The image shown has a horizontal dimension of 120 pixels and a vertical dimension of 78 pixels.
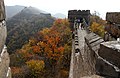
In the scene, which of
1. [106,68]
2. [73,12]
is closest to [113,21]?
[106,68]

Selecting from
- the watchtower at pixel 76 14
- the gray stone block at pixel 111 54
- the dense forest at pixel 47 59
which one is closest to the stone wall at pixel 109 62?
the gray stone block at pixel 111 54

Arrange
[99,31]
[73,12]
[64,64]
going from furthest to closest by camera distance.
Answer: [73,12], [99,31], [64,64]

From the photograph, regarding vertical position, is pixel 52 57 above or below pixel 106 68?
below

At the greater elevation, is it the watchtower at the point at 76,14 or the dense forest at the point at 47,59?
the watchtower at the point at 76,14

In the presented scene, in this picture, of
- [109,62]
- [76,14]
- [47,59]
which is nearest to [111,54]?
[109,62]

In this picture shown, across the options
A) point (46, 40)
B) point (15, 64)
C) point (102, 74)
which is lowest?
point (15, 64)

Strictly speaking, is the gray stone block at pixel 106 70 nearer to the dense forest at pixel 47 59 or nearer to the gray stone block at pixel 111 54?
the gray stone block at pixel 111 54

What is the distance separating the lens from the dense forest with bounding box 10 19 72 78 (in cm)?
3102

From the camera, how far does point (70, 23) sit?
41.2 meters

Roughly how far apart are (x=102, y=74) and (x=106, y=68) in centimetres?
7

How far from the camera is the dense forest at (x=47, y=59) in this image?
31019 mm

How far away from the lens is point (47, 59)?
39281 millimetres

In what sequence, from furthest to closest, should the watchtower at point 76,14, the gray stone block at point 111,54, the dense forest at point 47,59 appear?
the watchtower at point 76,14 < the dense forest at point 47,59 < the gray stone block at point 111,54

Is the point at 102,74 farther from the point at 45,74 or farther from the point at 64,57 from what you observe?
the point at 45,74
